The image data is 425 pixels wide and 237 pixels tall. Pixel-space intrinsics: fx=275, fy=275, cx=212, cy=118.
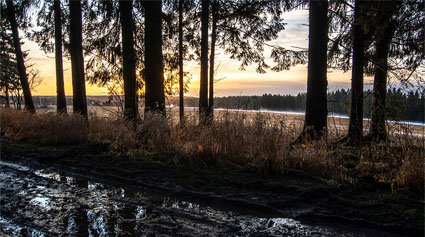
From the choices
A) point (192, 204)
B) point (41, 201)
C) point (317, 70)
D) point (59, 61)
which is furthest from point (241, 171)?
point (59, 61)

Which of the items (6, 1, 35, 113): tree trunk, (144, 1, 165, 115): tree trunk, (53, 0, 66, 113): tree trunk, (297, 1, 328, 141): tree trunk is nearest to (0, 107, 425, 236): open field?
(297, 1, 328, 141): tree trunk

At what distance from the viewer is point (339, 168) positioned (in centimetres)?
440

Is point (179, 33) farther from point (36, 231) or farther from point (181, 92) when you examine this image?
point (36, 231)

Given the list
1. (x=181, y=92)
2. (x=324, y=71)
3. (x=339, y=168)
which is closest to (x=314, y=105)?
(x=324, y=71)

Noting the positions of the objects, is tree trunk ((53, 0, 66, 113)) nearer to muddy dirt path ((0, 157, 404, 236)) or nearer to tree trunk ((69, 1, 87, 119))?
tree trunk ((69, 1, 87, 119))

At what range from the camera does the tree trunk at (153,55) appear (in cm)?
789

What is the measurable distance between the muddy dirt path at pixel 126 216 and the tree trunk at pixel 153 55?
14.5 ft

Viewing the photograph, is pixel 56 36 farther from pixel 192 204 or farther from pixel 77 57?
pixel 192 204

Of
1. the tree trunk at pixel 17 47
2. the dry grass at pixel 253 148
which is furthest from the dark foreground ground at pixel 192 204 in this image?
the tree trunk at pixel 17 47

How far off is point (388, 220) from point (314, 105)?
4727 millimetres

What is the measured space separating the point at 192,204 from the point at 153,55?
5584 mm

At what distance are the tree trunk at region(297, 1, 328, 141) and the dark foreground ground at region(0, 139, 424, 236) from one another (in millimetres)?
3356

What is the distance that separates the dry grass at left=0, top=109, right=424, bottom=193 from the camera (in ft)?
13.7

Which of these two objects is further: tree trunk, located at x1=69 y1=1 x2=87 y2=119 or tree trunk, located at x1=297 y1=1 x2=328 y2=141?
tree trunk, located at x1=69 y1=1 x2=87 y2=119
